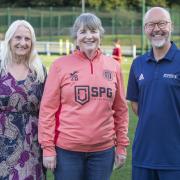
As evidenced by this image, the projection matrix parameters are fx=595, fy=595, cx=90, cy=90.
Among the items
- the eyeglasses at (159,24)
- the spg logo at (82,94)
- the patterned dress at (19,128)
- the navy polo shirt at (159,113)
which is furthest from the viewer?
the patterned dress at (19,128)

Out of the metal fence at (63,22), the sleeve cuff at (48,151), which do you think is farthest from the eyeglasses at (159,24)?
the metal fence at (63,22)

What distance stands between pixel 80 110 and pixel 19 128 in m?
0.72

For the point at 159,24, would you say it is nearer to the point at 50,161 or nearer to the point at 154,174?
the point at 154,174

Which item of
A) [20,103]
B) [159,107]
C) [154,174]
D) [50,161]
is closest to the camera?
[159,107]

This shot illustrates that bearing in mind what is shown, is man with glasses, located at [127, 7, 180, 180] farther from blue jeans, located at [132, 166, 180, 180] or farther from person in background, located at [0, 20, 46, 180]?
person in background, located at [0, 20, 46, 180]

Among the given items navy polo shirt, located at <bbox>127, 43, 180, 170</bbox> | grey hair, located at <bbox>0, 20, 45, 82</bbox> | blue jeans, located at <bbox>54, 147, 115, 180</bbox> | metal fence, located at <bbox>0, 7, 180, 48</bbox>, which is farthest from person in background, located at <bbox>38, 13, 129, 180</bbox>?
metal fence, located at <bbox>0, 7, 180, 48</bbox>

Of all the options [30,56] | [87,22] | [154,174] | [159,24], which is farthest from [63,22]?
[154,174]

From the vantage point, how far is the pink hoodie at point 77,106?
15.9 ft

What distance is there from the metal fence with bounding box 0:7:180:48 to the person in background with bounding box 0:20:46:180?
124 feet

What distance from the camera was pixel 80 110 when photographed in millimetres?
4852

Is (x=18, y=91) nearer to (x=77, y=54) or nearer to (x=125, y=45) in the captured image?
(x=77, y=54)

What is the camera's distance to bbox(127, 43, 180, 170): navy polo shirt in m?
4.62

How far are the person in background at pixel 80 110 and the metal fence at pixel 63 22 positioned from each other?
125 feet

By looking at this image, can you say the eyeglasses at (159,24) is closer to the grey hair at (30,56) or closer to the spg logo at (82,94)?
the spg logo at (82,94)
